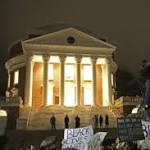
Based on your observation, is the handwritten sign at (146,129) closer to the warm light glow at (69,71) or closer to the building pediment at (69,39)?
the building pediment at (69,39)

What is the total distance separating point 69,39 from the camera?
60250mm

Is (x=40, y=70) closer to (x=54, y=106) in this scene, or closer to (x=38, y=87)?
(x=38, y=87)

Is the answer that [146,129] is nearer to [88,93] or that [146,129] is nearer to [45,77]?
[45,77]

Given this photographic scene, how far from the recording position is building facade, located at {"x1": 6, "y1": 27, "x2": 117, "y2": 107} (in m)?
59.2

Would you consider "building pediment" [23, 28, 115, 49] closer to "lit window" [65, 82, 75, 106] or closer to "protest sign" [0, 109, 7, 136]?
"lit window" [65, 82, 75, 106]

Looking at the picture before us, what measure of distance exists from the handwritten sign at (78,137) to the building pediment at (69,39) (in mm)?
46948

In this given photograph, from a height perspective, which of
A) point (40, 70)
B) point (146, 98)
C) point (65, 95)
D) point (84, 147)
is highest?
point (40, 70)

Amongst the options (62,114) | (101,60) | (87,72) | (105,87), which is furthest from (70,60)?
(62,114)

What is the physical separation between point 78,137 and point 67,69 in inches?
1918

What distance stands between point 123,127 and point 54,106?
1708 inches

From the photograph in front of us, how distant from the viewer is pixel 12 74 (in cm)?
7188

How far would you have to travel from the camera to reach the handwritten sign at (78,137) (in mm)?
12312

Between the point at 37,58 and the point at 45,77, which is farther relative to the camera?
the point at 37,58

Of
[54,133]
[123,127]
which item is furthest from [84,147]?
[54,133]
